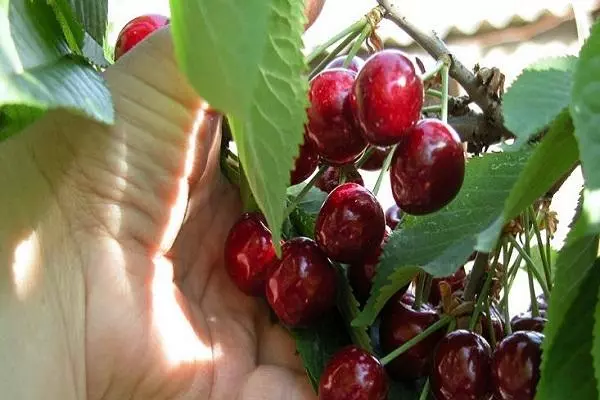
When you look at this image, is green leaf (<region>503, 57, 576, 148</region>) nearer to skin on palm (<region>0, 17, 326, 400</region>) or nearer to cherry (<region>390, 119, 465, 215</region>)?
cherry (<region>390, 119, 465, 215</region>)

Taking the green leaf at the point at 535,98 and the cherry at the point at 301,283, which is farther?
the cherry at the point at 301,283

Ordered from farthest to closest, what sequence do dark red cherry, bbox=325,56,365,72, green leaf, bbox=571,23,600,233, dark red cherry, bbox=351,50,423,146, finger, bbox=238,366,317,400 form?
finger, bbox=238,366,317,400
dark red cherry, bbox=325,56,365,72
dark red cherry, bbox=351,50,423,146
green leaf, bbox=571,23,600,233

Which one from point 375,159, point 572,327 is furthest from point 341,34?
point 572,327

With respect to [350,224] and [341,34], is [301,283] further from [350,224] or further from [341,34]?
[341,34]

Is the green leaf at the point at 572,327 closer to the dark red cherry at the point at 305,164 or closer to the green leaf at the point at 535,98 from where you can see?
the green leaf at the point at 535,98

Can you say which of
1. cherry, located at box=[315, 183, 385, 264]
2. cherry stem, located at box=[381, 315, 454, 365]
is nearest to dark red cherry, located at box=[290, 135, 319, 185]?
cherry, located at box=[315, 183, 385, 264]

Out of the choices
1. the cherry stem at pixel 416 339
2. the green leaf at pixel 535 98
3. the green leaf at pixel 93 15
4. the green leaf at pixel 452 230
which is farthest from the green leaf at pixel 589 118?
the green leaf at pixel 93 15
